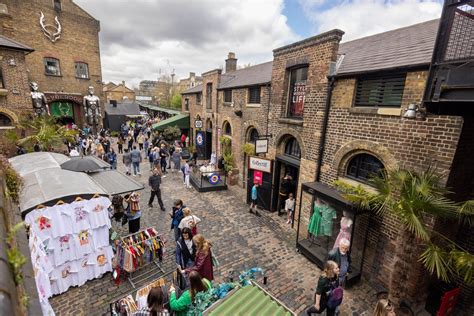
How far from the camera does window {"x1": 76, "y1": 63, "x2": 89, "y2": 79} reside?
20.1 m

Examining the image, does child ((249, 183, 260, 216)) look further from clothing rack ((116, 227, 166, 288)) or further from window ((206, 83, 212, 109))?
window ((206, 83, 212, 109))

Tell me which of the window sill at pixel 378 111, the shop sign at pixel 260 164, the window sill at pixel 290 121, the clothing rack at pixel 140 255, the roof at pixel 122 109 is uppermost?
the window sill at pixel 378 111

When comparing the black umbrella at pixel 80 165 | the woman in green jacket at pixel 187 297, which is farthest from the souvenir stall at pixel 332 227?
the black umbrella at pixel 80 165

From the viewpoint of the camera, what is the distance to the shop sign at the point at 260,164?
9504 millimetres

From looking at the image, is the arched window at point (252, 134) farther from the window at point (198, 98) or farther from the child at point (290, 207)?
the window at point (198, 98)

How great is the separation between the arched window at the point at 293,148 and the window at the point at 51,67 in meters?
20.6

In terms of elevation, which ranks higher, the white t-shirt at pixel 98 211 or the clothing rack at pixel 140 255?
the white t-shirt at pixel 98 211

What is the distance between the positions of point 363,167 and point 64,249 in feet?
26.4

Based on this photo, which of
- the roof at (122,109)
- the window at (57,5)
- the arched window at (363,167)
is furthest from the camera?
the roof at (122,109)

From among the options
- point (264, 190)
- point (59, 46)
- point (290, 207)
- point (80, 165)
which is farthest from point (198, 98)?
point (290, 207)

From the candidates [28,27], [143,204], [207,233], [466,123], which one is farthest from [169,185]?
[28,27]

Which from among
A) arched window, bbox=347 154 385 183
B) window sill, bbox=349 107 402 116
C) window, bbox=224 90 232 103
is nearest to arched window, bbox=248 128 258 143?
window, bbox=224 90 232 103

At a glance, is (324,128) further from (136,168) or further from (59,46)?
(59,46)

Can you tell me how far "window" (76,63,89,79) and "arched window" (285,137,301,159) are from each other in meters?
20.5
